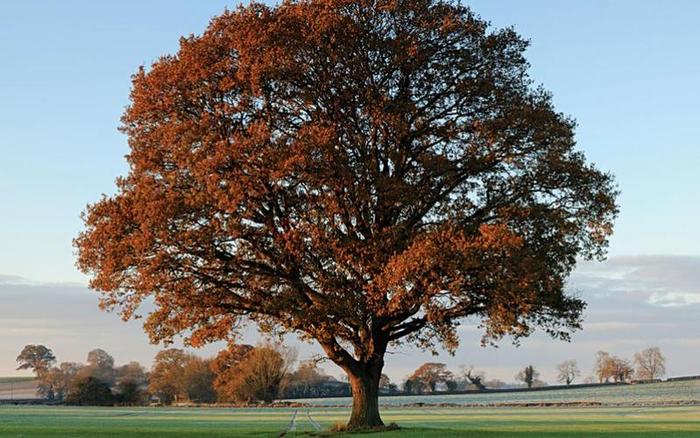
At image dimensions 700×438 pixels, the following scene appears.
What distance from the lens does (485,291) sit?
102 feet

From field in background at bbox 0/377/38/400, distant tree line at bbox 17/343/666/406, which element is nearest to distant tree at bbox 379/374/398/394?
distant tree line at bbox 17/343/666/406

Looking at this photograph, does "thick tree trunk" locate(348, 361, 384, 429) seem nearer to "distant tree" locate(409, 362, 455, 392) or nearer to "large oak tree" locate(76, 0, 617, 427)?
"large oak tree" locate(76, 0, 617, 427)

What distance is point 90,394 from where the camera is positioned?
121250mm

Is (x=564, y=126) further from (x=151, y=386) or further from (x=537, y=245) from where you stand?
(x=151, y=386)

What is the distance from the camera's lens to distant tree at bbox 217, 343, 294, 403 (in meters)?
112

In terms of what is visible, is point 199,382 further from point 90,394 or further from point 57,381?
point 57,381

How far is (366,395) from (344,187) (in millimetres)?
9578

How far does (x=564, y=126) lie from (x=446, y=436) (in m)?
13.9

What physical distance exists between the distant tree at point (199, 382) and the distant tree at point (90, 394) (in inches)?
467

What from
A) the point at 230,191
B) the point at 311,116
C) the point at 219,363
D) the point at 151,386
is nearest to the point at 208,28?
the point at 311,116

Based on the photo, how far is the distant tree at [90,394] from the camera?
120938mm

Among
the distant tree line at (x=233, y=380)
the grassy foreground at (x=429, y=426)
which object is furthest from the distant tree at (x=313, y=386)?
the grassy foreground at (x=429, y=426)

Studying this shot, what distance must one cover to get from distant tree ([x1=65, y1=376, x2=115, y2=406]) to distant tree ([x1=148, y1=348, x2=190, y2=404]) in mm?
9010

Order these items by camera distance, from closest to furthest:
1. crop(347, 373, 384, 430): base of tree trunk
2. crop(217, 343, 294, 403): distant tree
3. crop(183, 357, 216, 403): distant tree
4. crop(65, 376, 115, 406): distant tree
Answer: crop(347, 373, 384, 430): base of tree trunk
crop(217, 343, 294, 403): distant tree
crop(65, 376, 115, 406): distant tree
crop(183, 357, 216, 403): distant tree
